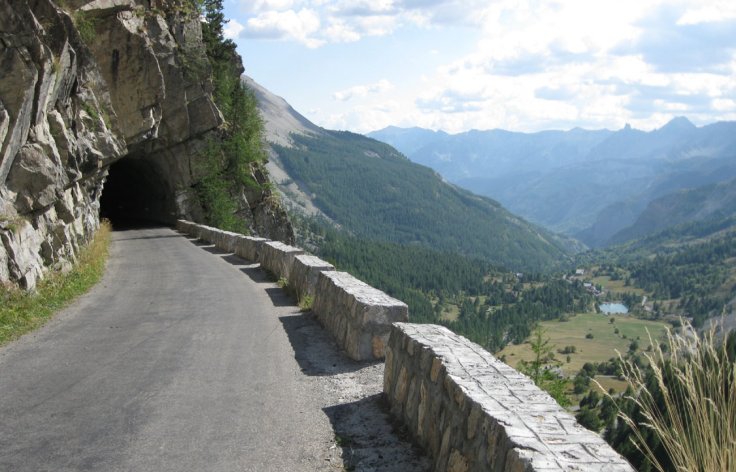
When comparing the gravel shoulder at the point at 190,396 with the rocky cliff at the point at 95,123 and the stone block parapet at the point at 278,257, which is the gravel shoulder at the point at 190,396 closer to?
the rocky cliff at the point at 95,123

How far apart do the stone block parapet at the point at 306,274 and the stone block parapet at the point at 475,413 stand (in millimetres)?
6683

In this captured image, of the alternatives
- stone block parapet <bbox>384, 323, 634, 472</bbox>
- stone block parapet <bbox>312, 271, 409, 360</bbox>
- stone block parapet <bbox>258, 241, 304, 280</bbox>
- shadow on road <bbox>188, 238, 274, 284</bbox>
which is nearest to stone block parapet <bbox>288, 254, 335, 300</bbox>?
shadow on road <bbox>188, 238, 274, 284</bbox>

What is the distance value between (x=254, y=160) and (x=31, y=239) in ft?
116

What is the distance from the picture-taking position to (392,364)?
7.56 m

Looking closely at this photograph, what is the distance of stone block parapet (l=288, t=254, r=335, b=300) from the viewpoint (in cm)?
1432

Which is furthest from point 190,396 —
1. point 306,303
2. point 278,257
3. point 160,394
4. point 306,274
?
point 278,257

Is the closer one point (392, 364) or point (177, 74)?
point (392, 364)

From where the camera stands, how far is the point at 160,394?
25.0 ft

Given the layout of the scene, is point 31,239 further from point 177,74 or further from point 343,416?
point 177,74

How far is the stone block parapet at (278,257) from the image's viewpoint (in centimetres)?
1864

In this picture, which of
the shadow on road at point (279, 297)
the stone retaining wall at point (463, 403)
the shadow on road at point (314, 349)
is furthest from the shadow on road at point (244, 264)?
the stone retaining wall at point (463, 403)

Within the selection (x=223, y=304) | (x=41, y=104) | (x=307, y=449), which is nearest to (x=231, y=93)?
(x=41, y=104)

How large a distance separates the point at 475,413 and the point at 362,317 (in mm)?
4521

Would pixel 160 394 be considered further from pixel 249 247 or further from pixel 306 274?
pixel 249 247
